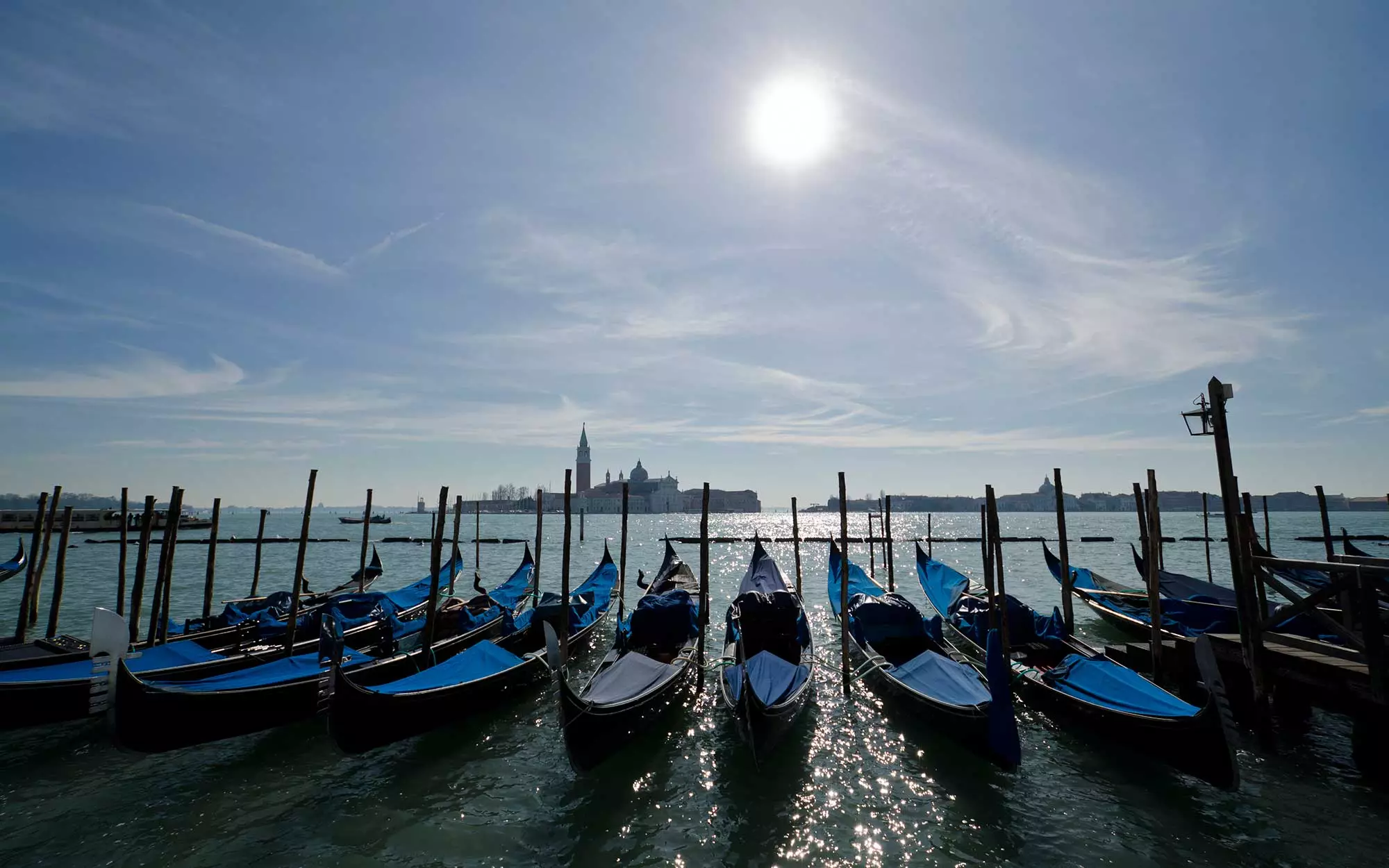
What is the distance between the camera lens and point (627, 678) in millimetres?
8188

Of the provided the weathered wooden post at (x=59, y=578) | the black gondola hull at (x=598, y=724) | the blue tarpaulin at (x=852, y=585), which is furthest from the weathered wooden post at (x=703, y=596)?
the weathered wooden post at (x=59, y=578)

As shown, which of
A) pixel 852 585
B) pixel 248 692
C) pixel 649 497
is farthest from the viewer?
pixel 649 497

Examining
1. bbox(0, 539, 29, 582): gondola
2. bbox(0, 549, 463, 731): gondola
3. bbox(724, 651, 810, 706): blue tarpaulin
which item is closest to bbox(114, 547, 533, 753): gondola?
bbox(0, 549, 463, 731): gondola

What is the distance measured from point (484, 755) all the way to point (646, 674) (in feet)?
7.11

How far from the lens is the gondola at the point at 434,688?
6.67 meters

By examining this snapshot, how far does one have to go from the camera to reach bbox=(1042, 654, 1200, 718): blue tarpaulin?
658cm

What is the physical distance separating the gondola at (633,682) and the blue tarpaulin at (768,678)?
2.81 ft

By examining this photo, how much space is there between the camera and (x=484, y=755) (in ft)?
24.0

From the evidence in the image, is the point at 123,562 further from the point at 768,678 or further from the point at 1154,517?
the point at 1154,517

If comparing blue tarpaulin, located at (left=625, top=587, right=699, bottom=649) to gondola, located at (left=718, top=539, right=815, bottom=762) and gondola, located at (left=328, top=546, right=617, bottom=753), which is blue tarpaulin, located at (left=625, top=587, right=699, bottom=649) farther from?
gondola, located at (left=328, top=546, right=617, bottom=753)

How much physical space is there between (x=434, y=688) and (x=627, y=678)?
93.0 inches

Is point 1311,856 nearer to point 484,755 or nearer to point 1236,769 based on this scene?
point 1236,769

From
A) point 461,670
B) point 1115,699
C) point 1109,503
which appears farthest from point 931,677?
point 1109,503

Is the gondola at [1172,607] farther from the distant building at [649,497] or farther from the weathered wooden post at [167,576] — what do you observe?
the distant building at [649,497]
